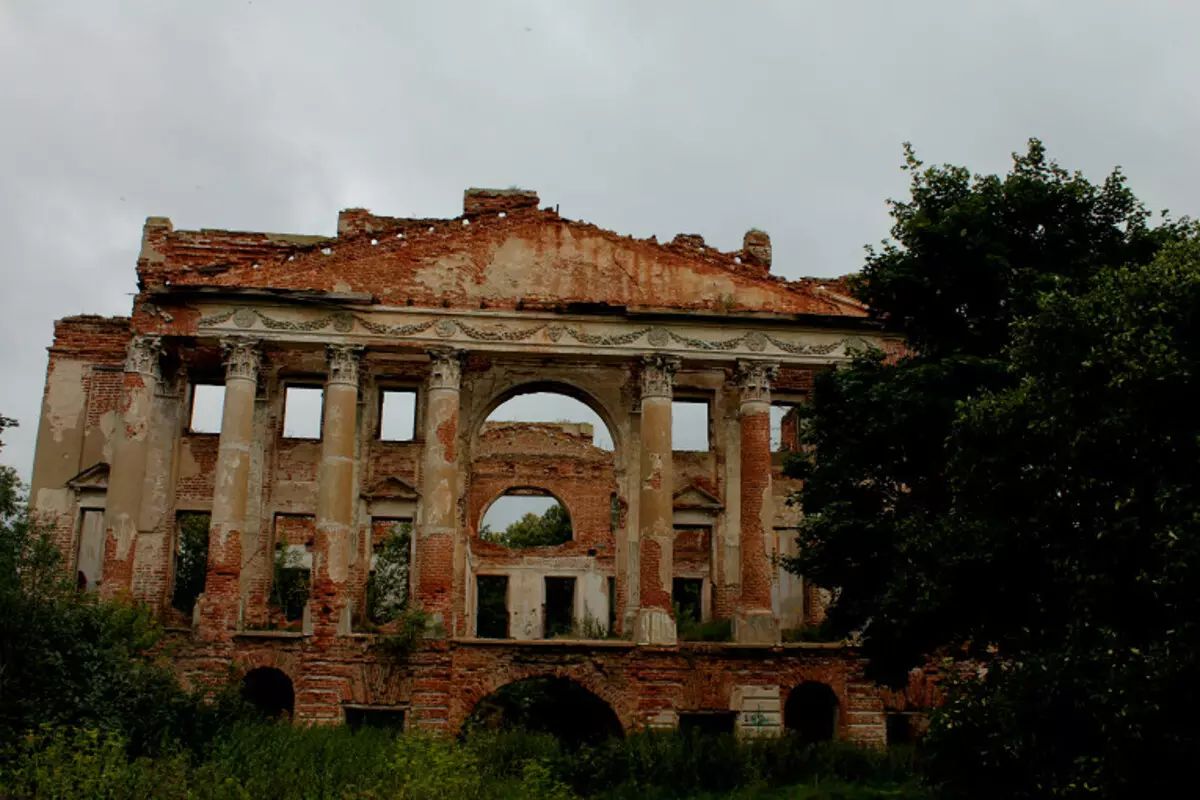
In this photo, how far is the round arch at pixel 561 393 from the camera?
2333 cm

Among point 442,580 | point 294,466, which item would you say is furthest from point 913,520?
point 294,466

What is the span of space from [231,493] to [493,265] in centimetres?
596

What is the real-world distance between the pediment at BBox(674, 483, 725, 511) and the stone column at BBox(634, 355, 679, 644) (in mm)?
1702

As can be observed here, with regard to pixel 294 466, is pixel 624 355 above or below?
above

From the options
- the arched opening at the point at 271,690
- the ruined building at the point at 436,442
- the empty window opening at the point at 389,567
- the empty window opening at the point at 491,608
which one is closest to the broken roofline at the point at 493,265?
the ruined building at the point at 436,442

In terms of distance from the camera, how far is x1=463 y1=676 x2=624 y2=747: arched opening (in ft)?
70.4

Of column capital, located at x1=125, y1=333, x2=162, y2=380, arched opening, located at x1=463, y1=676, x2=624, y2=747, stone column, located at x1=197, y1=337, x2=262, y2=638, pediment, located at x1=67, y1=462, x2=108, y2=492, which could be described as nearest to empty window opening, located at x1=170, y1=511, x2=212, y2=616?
pediment, located at x1=67, y1=462, x2=108, y2=492

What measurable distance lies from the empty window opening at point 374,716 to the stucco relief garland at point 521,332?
6337 millimetres

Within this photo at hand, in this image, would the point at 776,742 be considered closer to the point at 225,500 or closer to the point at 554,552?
the point at 225,500

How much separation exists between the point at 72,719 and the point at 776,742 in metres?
9.42

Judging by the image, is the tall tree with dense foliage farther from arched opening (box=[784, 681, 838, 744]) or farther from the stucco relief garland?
arched opening (box=[784, 681, 838, 744])

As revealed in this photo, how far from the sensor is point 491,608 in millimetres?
38625

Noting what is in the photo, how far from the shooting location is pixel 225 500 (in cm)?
2025

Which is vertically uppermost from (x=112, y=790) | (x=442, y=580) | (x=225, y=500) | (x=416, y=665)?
(x=225, y=500)
